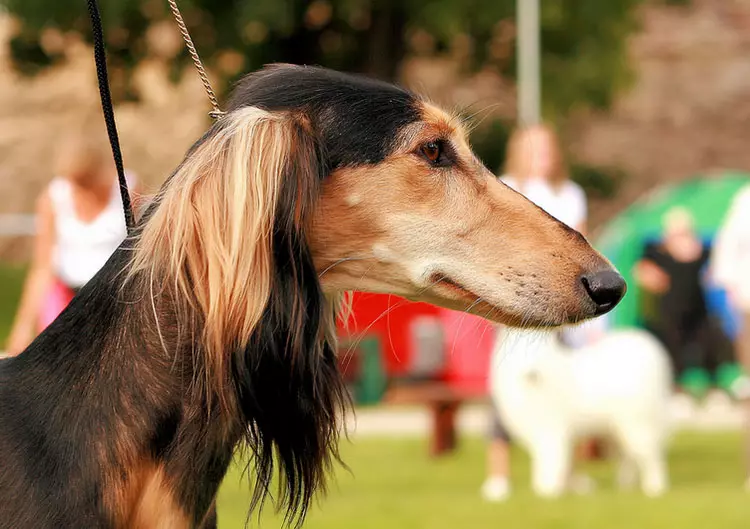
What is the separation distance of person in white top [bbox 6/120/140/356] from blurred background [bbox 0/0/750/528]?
1512 millimetres

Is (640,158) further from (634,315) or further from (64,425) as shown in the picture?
(64,425)

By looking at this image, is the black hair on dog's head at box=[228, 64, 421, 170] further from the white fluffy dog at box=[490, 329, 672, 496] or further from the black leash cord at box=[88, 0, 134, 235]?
the white fluffy dog at box=[490, 329, 672, 496]

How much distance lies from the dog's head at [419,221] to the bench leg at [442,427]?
25.8ft

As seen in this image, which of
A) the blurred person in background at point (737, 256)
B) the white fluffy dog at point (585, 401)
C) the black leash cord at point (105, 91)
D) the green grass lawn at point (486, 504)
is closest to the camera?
the black leash cord at point (105, 91)

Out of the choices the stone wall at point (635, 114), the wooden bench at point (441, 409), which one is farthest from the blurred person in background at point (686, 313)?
the stone wall at point (635, 114)

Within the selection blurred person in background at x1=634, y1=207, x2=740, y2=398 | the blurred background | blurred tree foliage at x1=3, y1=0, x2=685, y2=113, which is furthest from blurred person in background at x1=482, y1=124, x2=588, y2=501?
blurred tree foliage at x1=3, y1=0, x2=685, y2=113

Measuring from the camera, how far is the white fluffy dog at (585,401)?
27.5 ft

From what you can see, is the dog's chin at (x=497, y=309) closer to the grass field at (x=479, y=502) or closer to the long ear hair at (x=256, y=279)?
the long ear hair at (x=256, y=279)

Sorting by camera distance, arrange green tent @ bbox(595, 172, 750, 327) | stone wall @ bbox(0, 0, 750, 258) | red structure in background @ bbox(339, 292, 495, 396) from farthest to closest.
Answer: stone wall @ bbox(0, 0, 750, 258)
green tent @ bbox(595, 172, 750, 327)
red structure in background @ bbox(339, 292, 495, 396)

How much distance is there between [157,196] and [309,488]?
30.1 inches

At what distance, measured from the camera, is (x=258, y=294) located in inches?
110

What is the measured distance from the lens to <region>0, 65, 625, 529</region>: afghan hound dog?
9.07 ft

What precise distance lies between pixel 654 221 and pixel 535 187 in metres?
7.97

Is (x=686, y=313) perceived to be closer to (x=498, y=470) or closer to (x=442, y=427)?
(x=442, y=427)
